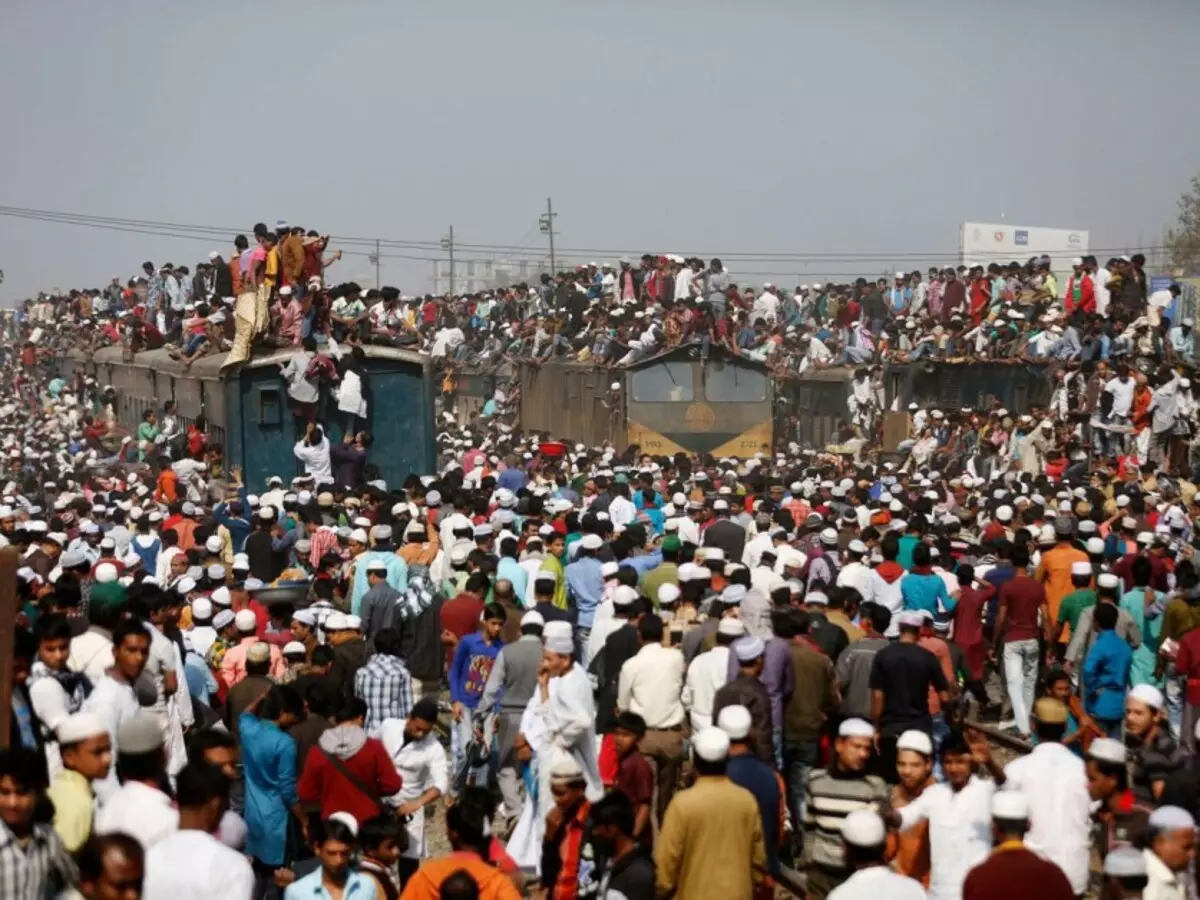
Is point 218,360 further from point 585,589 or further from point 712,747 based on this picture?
point 712,747

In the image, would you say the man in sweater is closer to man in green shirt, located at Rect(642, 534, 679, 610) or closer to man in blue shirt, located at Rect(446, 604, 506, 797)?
man in blue shirt, located at Rect(446, 604, 506, 797)

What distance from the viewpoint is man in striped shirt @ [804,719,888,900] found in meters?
7.82

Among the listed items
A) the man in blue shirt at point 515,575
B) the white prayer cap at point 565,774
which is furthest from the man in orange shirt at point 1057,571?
the white prayer cap at point 565,774

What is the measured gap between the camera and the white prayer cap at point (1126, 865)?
6.11m

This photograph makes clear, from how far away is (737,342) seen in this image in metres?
30.8

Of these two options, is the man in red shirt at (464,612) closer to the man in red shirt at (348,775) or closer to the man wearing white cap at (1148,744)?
the man in red shirt at (348,775)

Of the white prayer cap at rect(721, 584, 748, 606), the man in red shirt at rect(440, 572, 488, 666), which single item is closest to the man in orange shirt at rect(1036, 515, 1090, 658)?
the white prayer cap at rect(721, 584, 748, 606)

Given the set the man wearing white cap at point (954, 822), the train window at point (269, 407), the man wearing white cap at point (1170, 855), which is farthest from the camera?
the train window at point (269, 407)

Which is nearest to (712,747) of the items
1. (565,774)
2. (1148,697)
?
(565,774)

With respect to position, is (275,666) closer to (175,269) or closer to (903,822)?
(903,822)

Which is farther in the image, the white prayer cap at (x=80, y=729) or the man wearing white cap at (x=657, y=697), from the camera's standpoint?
the man wearing white cap at (x=657, y=697)

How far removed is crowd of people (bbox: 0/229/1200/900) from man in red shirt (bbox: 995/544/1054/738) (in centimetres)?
3

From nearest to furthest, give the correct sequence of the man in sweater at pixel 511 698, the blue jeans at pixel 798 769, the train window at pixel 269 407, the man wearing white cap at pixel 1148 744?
1. the man wearing white cap at pixel 1148 744
2. the man in sweater at pixel 511 698
3. the blue jeans at pixel 798 769
4. the train window at pixel 269 407

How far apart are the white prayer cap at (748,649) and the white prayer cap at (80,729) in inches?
148
